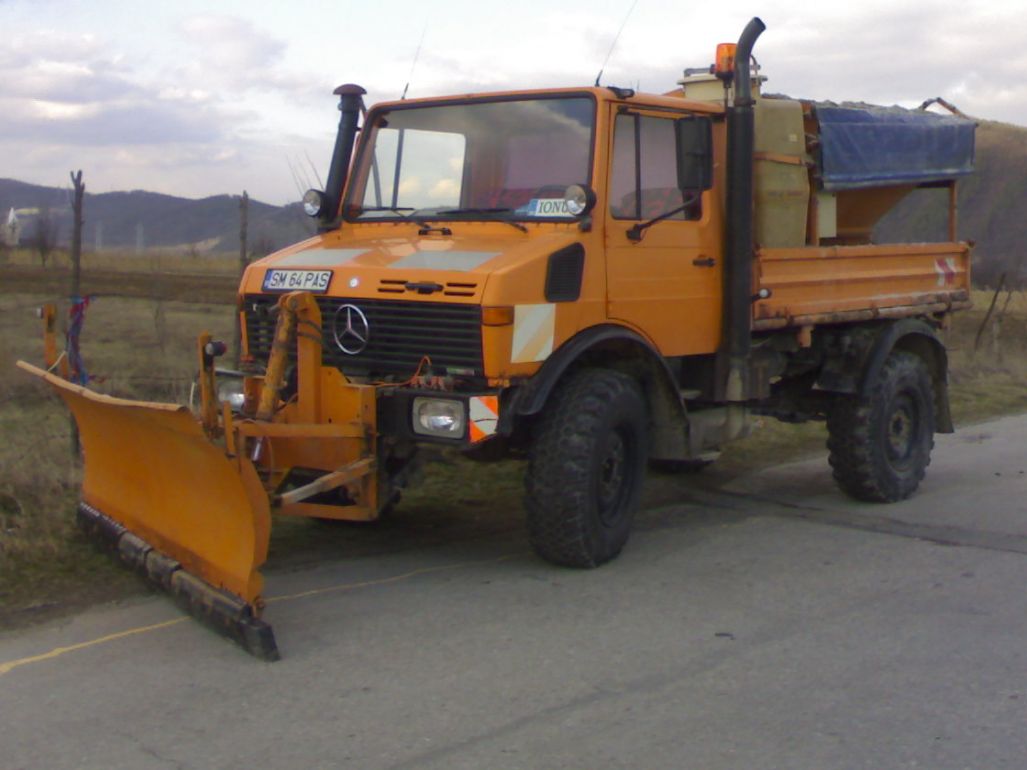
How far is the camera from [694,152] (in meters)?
7.50

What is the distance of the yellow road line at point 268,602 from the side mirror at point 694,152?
97.0 inches

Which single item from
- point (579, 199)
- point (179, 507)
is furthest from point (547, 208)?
point (179, 507)

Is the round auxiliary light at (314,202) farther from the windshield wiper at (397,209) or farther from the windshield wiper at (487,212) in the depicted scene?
the windshield wiper at (487,212)

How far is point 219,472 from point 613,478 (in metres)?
2.37

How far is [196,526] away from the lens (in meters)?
5.91

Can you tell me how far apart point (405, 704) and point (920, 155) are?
252 inches

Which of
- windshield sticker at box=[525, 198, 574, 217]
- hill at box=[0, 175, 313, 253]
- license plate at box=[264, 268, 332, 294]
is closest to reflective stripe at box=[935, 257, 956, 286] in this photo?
windshield sticker at box=[525, 198, 574, 217]

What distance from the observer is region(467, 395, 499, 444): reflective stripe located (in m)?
6.24

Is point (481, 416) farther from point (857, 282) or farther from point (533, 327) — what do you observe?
point (857, 282)

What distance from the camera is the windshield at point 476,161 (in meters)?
7.06

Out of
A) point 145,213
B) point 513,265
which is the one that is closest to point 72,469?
point 513,265

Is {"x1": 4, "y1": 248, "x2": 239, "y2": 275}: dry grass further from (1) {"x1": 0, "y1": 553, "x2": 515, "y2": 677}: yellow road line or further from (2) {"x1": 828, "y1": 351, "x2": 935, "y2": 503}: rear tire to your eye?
(1) {"x1": 0, "y1": 553, "x2": 515, "y2": 677}: yellow road line

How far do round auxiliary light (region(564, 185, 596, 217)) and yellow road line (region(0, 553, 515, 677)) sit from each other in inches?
79.4

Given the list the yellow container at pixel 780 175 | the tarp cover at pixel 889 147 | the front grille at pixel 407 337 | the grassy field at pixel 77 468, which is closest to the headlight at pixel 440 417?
the front grille at pixel 407 337
